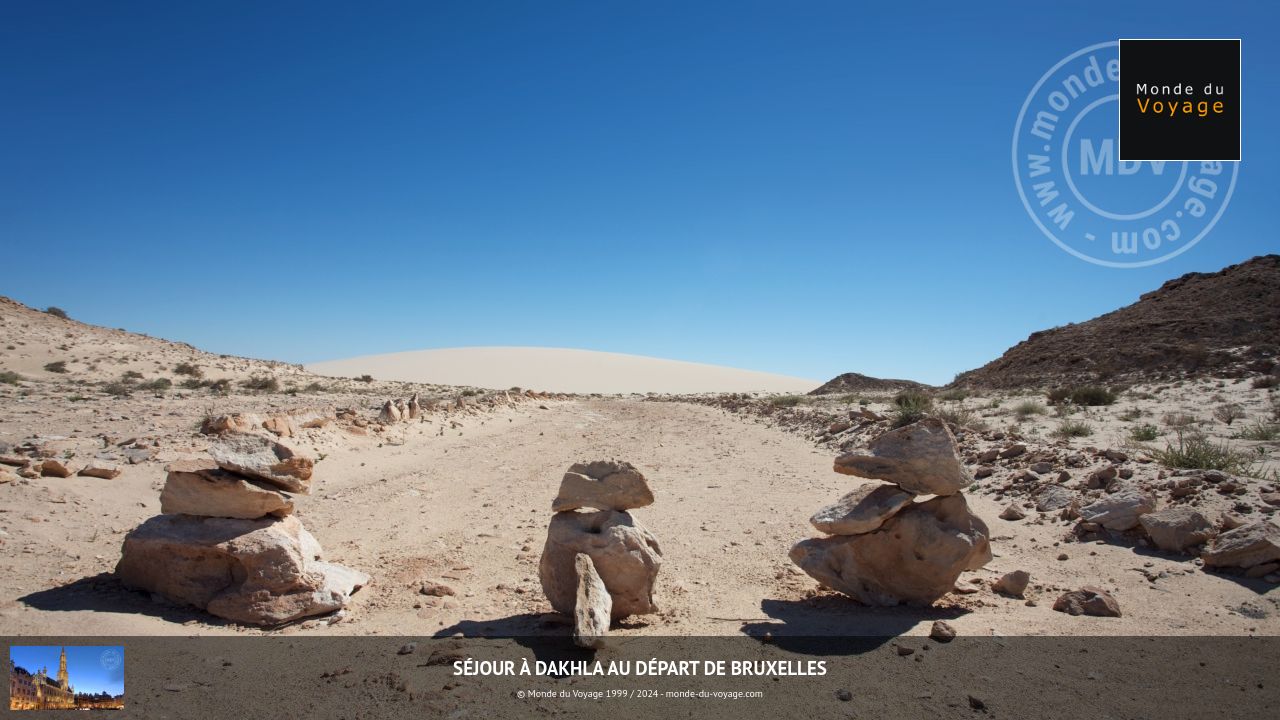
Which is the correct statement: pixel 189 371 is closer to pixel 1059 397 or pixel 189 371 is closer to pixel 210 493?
pixel 210 493

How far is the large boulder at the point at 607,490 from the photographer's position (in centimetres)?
534

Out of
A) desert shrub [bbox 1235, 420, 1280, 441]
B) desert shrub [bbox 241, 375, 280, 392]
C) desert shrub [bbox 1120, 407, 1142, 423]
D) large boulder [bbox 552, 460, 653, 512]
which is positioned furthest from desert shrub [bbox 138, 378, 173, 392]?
desert shrub [bbox 1235, 420, 1280, 441]

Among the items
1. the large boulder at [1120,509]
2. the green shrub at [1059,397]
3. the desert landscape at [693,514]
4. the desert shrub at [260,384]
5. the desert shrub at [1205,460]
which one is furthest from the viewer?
the desert shrub at [260,384]

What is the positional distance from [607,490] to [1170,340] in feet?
115

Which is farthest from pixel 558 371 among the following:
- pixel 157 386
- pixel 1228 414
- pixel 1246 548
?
pixel 1246 548

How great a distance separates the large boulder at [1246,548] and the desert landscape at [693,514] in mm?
20

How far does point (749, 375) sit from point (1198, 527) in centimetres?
10187

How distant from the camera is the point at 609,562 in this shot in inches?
199

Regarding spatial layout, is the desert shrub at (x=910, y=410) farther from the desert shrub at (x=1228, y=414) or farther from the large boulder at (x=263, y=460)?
the large boulder at (x=263, y=460)

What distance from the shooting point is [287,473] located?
557 cm

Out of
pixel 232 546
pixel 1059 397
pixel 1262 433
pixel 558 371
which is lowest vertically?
pixel 232 546

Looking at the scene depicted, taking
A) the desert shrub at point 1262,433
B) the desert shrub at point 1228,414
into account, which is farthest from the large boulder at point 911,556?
the desert shrub at point 1228,414

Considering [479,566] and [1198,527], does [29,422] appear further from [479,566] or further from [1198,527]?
[1198,527]

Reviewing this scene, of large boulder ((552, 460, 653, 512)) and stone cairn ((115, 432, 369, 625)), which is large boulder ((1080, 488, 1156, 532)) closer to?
large boulder ((552, 460, 653, 512))
